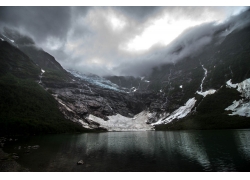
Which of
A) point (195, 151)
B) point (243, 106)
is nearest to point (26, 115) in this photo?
point (195, 151)

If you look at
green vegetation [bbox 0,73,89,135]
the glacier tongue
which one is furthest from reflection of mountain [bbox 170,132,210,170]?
the glacier tongue

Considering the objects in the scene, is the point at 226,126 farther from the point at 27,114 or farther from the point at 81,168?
the point at 27,114

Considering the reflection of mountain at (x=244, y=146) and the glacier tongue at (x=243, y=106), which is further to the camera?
the glacier tongue at (x=243, y=106)

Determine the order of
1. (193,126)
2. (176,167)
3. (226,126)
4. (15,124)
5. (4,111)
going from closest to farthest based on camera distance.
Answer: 1. (176,167)
2. (15,124)
3. (4,111)
4. (226,126)
5. (193,126)

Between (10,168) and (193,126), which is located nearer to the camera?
(10,168)

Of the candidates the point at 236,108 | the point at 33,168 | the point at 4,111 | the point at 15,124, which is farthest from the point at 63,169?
the point at 236,108

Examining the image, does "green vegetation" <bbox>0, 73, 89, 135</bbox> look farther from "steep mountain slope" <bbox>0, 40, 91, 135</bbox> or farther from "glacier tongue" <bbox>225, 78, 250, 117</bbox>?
"glacier tongue" <bbox>225, 78, 250, 117</bbox>

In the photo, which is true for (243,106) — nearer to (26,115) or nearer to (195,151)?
(195,151)

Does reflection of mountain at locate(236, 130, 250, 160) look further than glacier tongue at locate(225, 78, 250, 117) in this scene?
No

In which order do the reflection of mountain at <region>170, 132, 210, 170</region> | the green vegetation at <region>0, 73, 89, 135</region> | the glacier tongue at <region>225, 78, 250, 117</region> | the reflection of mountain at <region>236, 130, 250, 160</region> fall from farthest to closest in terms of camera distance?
the glacier tongue at <region>225, 78, 250, 117</region> < the green vegetation at <region>0, 73, 89, 135</region> < the reflection of mountain at <region>236, 130, 250, 160</region> < the reflection of mountain at <region>170, 132, 210, 170</region>

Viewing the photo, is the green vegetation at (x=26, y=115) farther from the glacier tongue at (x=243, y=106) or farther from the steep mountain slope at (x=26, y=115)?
the glacier tongue at (x=243, y=106)

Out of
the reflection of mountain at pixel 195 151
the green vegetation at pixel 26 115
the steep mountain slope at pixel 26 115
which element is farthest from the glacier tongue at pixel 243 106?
the steep mountain slope at pixel 26 115
